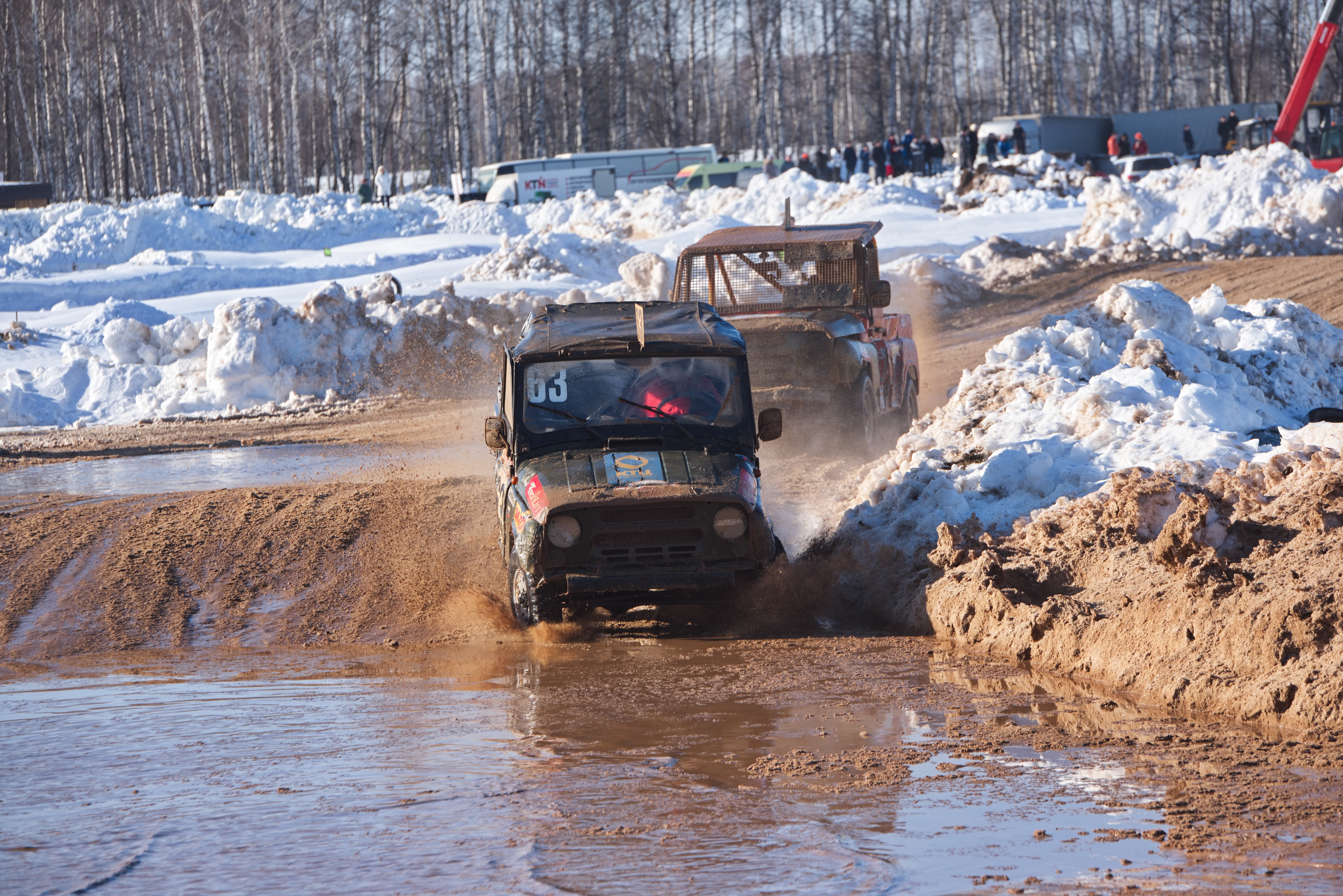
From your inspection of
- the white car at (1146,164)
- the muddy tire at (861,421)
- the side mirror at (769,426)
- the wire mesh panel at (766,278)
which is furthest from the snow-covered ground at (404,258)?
the side mirror at (769,426)

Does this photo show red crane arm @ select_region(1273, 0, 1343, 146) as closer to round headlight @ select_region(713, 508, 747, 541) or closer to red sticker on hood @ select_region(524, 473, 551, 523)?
round headlight @ select_region(713, 508, 747, 541)

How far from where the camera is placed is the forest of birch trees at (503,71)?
44969 mm

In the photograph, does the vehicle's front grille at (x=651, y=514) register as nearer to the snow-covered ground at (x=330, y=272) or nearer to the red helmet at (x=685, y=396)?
the red helmet at (x=685, y=396)

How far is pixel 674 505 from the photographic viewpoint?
23.1ft

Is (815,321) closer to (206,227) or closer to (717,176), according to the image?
(206,227)

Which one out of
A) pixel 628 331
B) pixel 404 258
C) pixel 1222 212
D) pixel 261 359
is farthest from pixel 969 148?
pixel 628 331

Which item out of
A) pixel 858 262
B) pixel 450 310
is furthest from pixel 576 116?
pixel 858 262

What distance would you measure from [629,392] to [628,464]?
0.58 metres

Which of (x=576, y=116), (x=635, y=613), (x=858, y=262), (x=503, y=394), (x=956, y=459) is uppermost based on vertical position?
(x=576, y=116)

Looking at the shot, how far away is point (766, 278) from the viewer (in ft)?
39.3

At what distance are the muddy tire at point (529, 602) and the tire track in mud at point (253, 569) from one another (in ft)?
1.31

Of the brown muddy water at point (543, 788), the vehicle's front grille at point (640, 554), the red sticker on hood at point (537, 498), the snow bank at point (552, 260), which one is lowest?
the brown muddy water at point (543, 788)

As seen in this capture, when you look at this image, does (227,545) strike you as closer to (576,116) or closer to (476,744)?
(476,744)

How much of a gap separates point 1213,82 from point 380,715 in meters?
66.8
